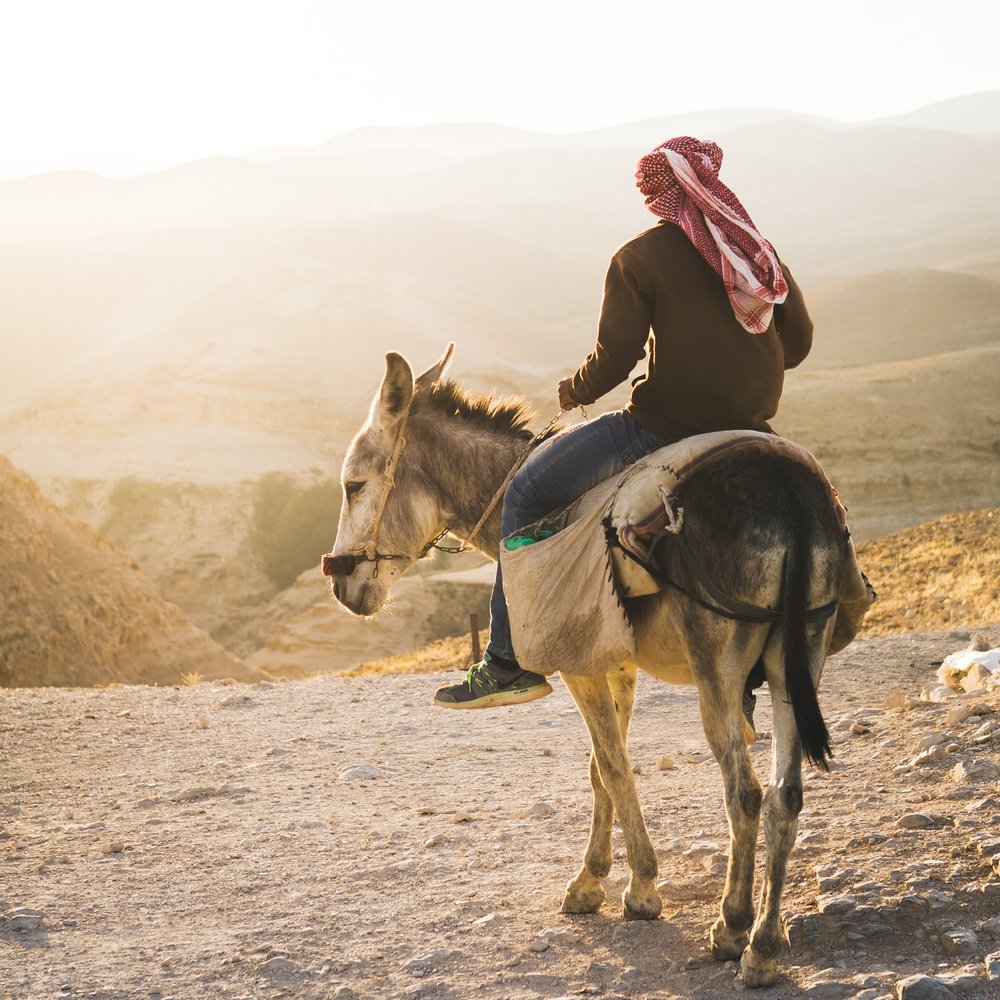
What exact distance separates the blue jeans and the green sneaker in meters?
0.33

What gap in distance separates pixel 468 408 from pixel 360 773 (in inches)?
169

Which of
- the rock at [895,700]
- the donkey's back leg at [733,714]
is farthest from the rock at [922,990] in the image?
the rock at [895,700]

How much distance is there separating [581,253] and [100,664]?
131 meters

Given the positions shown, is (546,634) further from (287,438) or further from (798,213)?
(798,213)

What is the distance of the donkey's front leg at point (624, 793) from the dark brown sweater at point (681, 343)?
1.32m

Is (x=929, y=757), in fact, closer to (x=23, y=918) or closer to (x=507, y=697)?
(x=507, y=697)

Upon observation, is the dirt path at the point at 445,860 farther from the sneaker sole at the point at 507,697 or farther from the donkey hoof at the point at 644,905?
the sneaker sole at the point at 507,697

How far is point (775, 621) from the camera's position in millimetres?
4555

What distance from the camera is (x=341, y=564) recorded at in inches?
235

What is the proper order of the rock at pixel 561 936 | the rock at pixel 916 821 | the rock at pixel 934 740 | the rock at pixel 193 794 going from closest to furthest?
1. the rock at pixel 561 936
2. the rock at pixel 916 821
3. the rock at pixel 934 740
4. the rock at pixel 193 794

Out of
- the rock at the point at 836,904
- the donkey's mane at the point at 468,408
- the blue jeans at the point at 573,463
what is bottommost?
the rock at the point at 836,904

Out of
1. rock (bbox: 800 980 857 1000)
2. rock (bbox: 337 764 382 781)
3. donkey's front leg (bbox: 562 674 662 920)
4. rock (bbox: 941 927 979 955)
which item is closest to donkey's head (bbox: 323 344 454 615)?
donkey's front leg (bbox: 562 674 662 920)

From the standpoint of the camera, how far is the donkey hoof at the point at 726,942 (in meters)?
4.80

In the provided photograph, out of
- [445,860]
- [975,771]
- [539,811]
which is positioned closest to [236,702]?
[539,811]
